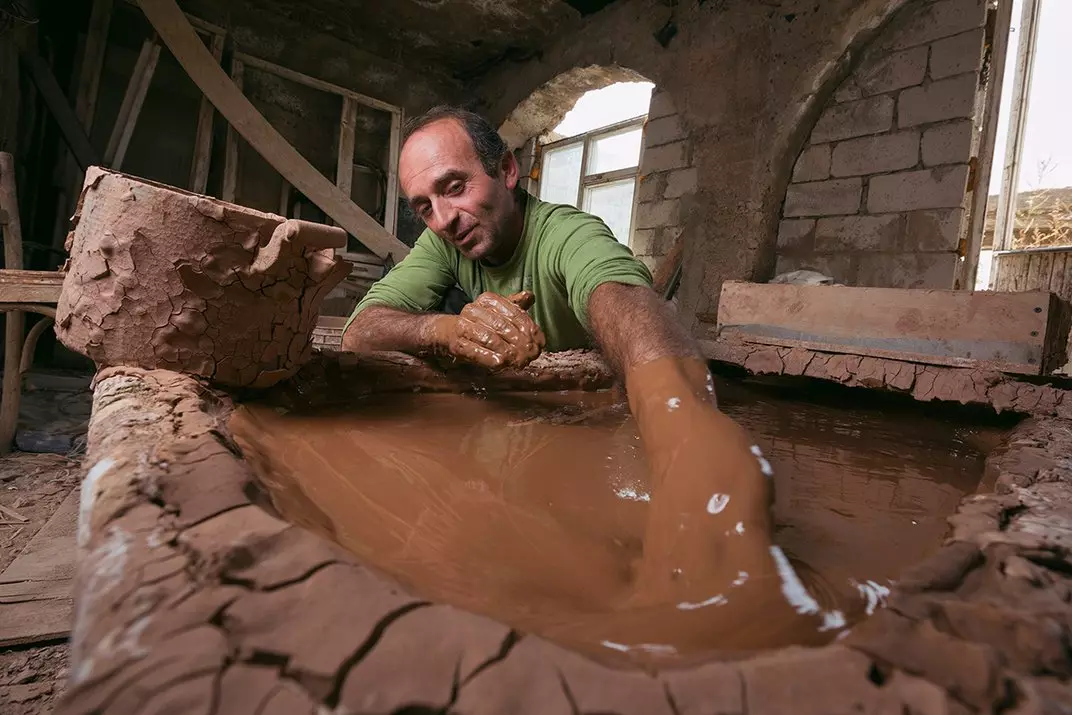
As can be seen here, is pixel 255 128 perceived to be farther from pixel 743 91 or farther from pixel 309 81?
pixel 743 91

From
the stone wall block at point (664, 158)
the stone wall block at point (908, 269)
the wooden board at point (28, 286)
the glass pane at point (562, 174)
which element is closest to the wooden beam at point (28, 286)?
the wooden board at point (28, 286)

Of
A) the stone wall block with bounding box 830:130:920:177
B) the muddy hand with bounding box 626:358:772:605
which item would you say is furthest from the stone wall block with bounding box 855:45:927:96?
the muddy hand with bounding box 626:358:772:605

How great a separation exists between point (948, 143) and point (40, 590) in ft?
15.1

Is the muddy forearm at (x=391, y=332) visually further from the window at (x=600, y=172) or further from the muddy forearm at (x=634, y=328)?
the window at (x=600, y=172)

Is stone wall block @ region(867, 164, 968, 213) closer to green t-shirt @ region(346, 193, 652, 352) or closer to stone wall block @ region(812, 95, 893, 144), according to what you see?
stone wall block @ region(812, 95, 893, 144)

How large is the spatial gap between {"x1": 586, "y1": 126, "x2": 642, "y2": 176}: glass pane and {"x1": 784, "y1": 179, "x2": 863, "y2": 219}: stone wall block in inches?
92.5

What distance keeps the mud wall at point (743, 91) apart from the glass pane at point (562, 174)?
1.95 meters

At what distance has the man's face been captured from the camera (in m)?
Answer: 1.88

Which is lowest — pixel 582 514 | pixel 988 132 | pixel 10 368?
pixel 10 368

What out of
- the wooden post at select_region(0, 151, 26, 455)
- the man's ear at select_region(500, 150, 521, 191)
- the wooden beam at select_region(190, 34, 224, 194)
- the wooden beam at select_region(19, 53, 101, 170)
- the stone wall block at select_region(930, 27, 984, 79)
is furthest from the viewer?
the wooden beam at select_region(190, 34, 224, 194)

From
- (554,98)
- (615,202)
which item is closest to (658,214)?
(615,202)

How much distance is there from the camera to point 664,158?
4.34 meters

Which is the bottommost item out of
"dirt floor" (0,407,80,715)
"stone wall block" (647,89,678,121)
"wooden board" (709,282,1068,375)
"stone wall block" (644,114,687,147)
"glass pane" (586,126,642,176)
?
"dirt floor" (0,407,80,715)

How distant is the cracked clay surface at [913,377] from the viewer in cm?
160
